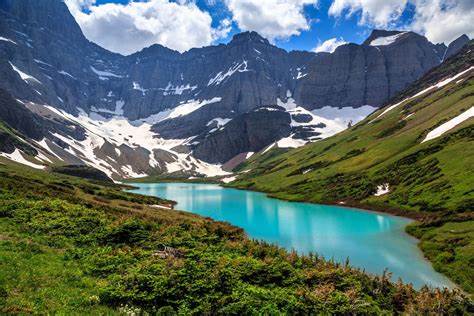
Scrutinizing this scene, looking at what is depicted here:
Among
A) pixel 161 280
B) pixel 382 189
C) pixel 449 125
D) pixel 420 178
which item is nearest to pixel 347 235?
pixel 420 178

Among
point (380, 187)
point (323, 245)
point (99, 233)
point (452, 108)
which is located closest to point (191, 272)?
point (99, 233)

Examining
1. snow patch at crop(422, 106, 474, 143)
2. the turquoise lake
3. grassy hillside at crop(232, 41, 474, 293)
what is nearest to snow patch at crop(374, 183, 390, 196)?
grassy hillside at crop(232, 41, 474, 293)

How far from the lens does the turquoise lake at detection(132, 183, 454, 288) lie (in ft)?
145

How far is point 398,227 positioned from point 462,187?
16815 millimetres

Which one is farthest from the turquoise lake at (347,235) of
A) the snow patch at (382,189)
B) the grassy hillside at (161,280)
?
the grassy hillside at (161,280)

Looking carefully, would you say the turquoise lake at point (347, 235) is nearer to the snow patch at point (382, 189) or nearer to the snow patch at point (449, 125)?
the snow patch at point (382, 189)

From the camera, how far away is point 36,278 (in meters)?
19.0

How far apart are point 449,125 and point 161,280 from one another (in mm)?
138075

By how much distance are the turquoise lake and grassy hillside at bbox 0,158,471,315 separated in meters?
14.6

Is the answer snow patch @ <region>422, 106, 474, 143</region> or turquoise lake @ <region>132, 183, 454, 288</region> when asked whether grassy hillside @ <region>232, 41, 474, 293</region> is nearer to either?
turquoise lake @ <region>132, 183, 454, 288</region>

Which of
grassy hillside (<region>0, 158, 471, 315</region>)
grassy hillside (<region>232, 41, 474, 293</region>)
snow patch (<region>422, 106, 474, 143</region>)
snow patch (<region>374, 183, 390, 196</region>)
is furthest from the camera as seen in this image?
snow patch (<region>422, 106, 474, 143</region>)

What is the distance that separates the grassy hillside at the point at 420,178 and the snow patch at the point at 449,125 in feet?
9.84

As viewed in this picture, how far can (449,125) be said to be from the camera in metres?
132

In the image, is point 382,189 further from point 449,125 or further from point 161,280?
point 161,280
